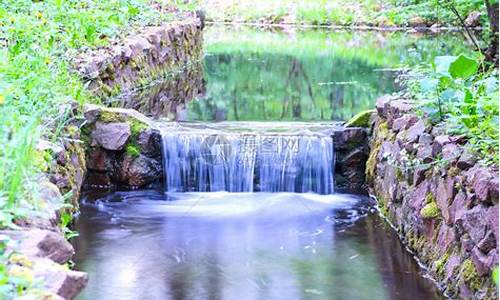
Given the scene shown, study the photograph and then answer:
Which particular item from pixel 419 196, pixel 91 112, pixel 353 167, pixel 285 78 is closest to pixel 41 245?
pixel 419 196

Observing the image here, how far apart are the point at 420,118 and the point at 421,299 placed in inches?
76.0

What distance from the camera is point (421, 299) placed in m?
5.32

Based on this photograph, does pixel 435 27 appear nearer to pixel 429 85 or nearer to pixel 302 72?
pixel 302 72

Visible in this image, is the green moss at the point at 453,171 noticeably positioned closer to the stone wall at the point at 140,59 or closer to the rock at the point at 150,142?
the rock at the point at 150,142

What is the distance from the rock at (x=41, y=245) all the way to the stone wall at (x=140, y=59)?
5901 mm

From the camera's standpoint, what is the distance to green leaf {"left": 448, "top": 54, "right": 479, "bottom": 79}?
6348 millimetres

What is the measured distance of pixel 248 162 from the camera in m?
8.38

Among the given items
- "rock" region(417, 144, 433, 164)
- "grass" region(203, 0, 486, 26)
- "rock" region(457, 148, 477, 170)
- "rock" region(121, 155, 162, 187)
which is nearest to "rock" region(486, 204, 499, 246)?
"rock" region(457, 148, 477, 170)

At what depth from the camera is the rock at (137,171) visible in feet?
27.5

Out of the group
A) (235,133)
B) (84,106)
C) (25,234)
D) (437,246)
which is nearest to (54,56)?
(84,106)

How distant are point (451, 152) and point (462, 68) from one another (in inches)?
47.3

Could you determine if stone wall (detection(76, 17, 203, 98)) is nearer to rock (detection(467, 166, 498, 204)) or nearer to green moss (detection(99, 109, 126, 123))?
green moss (detection(99, 109, 126, 123))

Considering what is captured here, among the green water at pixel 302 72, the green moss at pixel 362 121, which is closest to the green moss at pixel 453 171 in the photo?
the green moss at pixel 362 121

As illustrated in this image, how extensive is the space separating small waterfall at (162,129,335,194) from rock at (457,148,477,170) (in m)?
3.18
